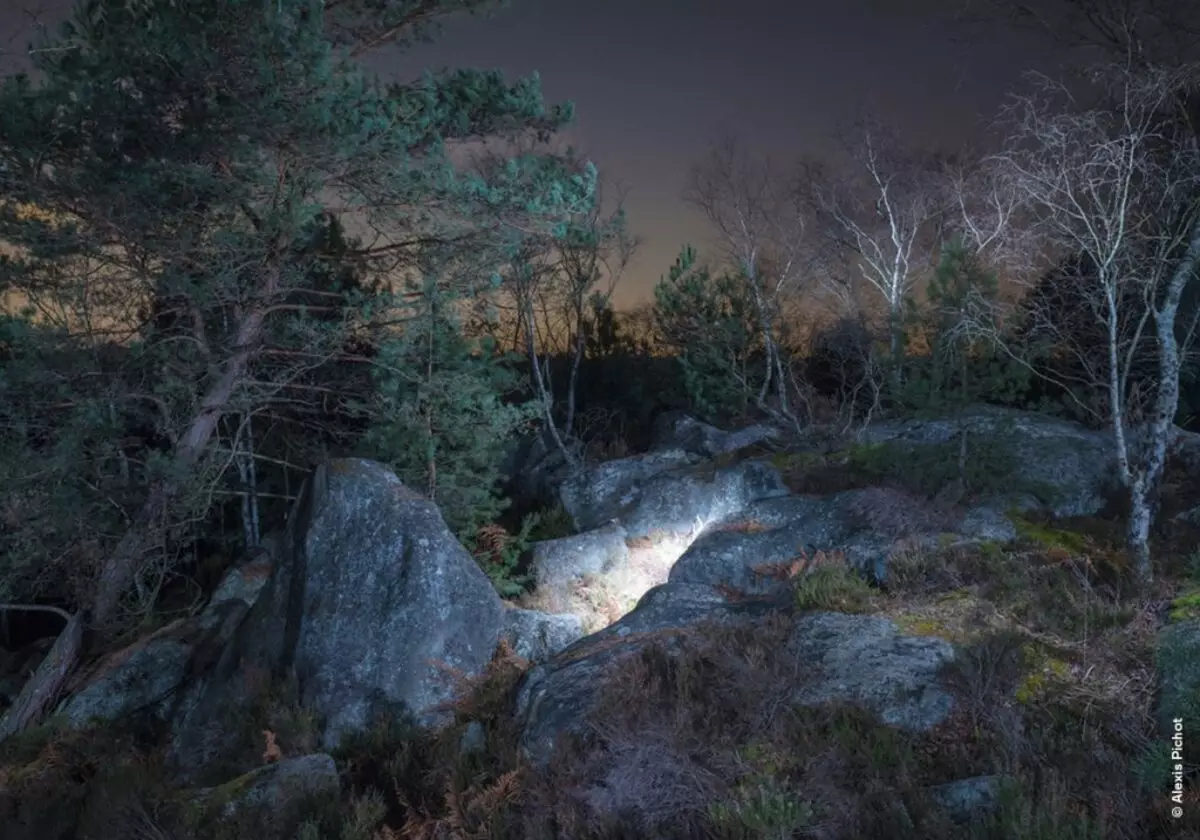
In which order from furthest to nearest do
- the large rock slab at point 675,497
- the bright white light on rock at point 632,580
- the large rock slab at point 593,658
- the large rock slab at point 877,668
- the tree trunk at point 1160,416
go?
the large rock slab at point 675,497
the bright white light on rock at point 632,580
the tree trunk at point 1160,416
the large rock slab at point 593,658
the large rock slab at point 877,668

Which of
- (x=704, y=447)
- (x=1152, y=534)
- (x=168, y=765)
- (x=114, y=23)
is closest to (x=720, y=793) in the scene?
(x=168, y=765)

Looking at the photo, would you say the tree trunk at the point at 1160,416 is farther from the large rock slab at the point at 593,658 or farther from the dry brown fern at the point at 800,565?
the large rock slab at the point at 593,658

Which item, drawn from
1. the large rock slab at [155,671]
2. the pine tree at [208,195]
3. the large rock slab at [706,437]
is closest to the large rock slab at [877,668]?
the pine tree at [208,195]

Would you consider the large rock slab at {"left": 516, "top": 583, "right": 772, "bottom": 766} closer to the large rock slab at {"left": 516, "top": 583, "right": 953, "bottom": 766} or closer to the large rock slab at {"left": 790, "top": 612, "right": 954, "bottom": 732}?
the large rock slab at {"left": 516, "top": 583, "right": 953, "bottom": 766}

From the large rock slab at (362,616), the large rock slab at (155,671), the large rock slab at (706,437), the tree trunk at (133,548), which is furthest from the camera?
the large rock slab at (706,437)

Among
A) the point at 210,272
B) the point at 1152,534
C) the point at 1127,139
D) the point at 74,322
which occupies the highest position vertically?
the point at 1127,139

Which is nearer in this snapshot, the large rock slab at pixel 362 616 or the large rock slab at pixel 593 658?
the large rock slab at pixel 593 658

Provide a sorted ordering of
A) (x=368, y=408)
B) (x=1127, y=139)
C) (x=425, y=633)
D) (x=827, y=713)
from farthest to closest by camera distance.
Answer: (x=368, y=408), (x=425, y=633), (x=1127, y=139), (x=827, y=713)

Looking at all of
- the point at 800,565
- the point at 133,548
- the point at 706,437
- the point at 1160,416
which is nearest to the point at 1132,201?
the point at 1160,416

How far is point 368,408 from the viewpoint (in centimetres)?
1168

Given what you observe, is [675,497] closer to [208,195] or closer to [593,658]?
[593,658]

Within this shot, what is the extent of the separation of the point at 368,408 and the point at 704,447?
7.93 meters

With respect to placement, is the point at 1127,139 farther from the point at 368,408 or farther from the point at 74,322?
the point at 74,322

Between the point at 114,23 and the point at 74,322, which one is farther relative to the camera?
the point at 74,322
